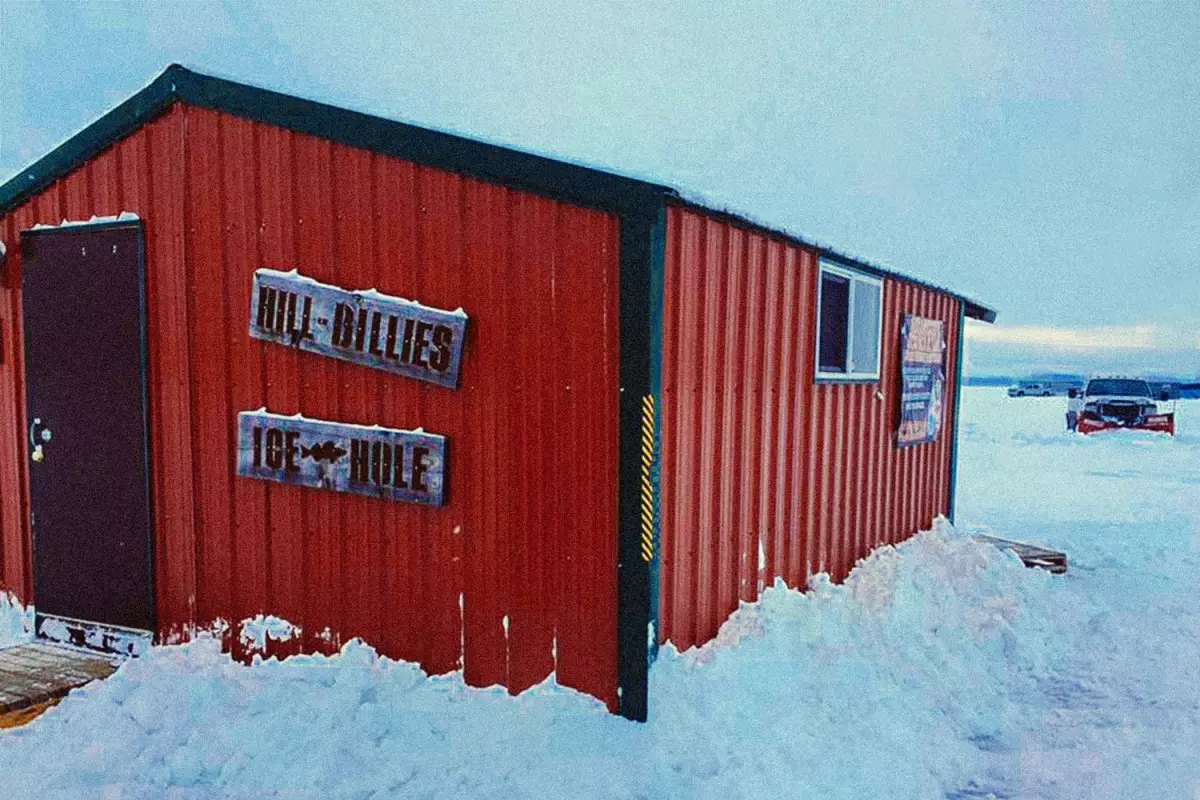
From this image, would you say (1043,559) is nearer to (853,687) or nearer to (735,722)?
(853,687)

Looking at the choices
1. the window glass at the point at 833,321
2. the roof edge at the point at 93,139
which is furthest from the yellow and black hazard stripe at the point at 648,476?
the roof edge at the point at 93,139

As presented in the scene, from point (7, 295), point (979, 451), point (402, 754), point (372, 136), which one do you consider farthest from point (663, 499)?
point (979, 451)

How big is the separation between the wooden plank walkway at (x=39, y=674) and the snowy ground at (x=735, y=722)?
28 cm

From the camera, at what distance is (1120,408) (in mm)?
24062

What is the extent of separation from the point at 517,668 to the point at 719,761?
4.19 ft

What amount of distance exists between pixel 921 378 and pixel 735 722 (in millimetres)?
5670

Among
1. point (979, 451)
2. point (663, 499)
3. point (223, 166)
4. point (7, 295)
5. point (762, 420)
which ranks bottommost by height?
point (979, 451)

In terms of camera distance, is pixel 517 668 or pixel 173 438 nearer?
pixel 517 668

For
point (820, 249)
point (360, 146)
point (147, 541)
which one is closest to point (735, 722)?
point (820, 249)

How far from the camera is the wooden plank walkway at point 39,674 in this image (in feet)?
14.7

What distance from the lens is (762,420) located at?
5656 millimetres

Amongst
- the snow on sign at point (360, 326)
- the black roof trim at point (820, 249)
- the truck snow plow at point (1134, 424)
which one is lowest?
the truck snow plow at point (1134, 424)

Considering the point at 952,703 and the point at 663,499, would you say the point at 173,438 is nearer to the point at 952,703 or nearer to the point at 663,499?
the point at 663,499

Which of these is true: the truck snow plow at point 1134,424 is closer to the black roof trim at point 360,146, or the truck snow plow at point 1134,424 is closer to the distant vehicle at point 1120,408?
the distant vehicle at point 1120,408
